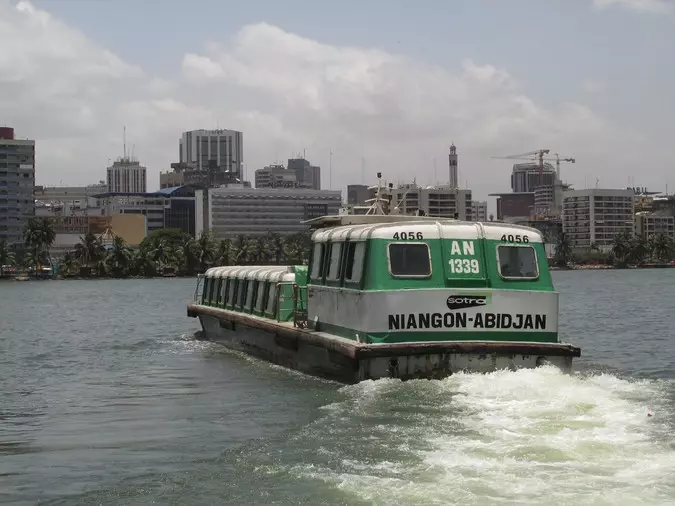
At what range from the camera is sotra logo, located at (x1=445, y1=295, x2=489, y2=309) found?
2000cm

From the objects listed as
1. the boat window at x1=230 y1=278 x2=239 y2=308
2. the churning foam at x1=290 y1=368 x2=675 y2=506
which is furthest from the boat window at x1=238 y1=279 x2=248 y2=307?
the churning foam at x1=290 y1=368 x2=675 y2=506

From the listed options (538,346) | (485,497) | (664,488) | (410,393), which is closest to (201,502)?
(485,497)

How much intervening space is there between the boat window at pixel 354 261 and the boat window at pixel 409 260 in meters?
0.64

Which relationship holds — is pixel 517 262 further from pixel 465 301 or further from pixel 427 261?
pixel 427 261

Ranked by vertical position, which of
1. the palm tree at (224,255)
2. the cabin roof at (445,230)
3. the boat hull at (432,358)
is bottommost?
the palm tree at (224,255)

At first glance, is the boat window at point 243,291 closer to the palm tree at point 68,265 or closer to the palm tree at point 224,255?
the palm tree at point 224,255

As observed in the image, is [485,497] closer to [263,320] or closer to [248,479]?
[248,479]

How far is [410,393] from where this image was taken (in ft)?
59.6

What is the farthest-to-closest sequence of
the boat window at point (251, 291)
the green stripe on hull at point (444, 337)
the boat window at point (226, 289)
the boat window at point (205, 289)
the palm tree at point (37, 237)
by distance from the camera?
the palm tree at point (37, 237), the boat window at point (205, 289), the boat window at point (226, 289), the boat window at point (251, 291), the green stripe on hull at point (444, 337)

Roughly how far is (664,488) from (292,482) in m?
4.21

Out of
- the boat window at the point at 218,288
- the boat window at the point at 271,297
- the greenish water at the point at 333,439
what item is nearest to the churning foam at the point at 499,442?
the greenish water at the point at 333,439

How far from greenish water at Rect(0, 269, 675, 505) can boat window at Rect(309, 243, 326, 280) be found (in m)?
2.41

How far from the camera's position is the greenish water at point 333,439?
39.1 feet

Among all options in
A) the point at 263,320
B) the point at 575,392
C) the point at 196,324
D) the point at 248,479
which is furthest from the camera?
the point at 196,324
